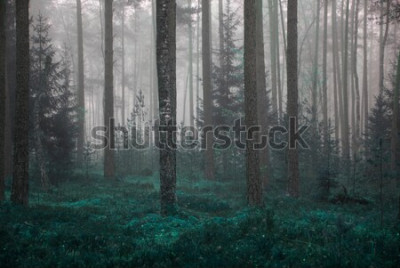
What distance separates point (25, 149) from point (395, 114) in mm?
16266

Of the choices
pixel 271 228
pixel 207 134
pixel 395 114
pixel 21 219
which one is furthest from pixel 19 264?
pixel 395 114

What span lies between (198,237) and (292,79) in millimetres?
7550

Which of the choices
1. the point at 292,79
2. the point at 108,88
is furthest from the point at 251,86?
the point at 108,88

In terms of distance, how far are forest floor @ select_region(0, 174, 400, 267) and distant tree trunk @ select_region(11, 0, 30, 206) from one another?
718mm

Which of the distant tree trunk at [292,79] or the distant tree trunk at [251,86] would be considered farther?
the distant tree trunk at [292,79]

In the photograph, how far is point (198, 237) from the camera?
24.2 ft

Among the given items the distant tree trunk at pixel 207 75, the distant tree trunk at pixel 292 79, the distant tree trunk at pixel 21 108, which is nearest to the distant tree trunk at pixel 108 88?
the distant tree trunk at pixel 207 75

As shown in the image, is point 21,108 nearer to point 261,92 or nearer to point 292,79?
point 292,79

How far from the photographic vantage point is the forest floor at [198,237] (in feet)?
19.5

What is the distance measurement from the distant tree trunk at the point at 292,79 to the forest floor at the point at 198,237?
1.06 meters

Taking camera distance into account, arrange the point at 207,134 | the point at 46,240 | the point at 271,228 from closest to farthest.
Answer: the point at 46,240 < the point at 271,228 < the point at 207,134

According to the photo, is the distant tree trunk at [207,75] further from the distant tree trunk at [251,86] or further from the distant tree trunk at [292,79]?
the distant tree trunk at [251,86]

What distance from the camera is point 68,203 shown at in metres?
12.4

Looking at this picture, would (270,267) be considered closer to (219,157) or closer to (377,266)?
(377,266)
